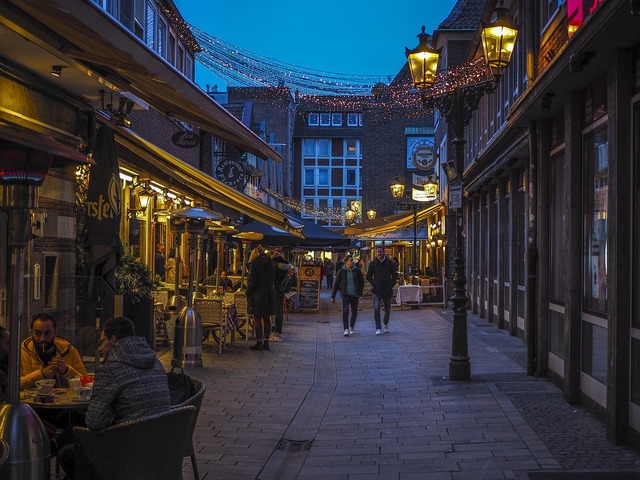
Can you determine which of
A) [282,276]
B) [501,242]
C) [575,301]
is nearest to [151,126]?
[282,276]

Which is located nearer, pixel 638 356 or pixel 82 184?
pixel 638 356

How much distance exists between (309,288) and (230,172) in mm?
4407

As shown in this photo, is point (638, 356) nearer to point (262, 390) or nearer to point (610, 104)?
point (610, 104)

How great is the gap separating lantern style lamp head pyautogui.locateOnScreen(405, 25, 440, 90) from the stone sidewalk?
432cm

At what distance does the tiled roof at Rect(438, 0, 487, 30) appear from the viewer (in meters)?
30.3

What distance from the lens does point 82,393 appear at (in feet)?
20.4

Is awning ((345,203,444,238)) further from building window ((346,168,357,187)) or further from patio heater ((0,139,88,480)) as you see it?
building window ((346,168,357,187))

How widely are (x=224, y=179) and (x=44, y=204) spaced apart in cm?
1634

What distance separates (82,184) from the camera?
1215 centimetres

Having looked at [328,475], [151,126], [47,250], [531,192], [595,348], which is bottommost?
[328,475]

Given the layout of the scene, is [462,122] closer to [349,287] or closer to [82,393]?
[82,393]

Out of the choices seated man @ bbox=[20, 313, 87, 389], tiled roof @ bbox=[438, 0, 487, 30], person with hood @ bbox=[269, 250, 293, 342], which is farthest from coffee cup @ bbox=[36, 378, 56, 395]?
tiled roof @ bbox=[438, 0, 487, 30]

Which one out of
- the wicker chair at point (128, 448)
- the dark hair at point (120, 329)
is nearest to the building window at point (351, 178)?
the dark hair at point (120, 329)

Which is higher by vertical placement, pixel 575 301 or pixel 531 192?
pixel 531 192
